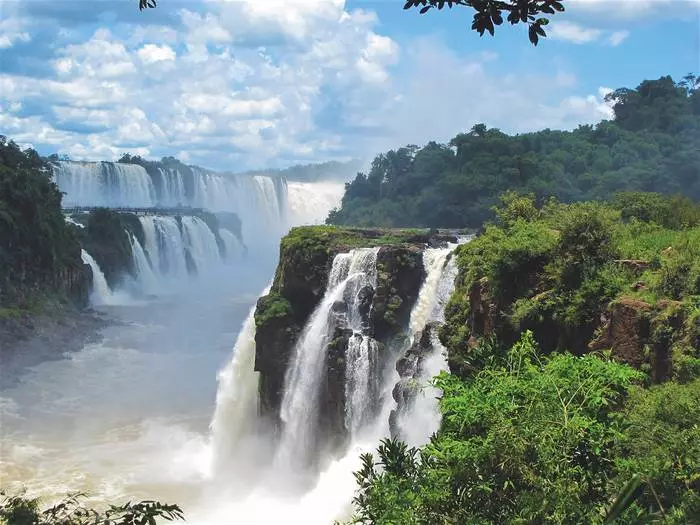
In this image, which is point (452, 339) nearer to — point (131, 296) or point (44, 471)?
point (44, 471)

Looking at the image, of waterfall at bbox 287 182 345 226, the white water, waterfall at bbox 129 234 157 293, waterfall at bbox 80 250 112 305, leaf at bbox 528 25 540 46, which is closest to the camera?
leaf at bbox 528 25 540 46

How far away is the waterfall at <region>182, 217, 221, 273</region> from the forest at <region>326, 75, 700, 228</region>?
9.16 meters

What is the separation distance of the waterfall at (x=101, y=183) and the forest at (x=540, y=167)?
53.1 ft

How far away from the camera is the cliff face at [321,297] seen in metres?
19.9

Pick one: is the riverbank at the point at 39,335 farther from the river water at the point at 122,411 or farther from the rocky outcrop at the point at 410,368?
the rocky outcrop at the point at 410,368

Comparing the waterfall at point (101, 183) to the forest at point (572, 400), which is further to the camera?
the waterfall at point (101, 183)

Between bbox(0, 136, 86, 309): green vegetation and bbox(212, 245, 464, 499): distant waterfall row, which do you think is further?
bbox(0, 136, 86, 309): green vegetation

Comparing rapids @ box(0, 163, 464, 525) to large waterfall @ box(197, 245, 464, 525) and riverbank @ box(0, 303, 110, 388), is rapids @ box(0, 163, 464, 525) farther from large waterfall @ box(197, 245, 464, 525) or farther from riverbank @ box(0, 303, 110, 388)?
riverbank @ box(0, 303, 110, 388)

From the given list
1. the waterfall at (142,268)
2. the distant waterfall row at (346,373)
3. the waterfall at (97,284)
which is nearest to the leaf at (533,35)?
the distant waterfall row at (346,373)

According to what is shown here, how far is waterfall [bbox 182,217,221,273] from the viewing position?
5569 centimetres

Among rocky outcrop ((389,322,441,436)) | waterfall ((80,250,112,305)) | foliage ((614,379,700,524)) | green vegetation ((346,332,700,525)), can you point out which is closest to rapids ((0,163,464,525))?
rocky outcrop ((389,322,441,436))

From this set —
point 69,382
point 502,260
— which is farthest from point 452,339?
point 69,382

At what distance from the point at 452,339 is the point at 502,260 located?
2.28m

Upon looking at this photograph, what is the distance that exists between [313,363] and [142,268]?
32.1m
